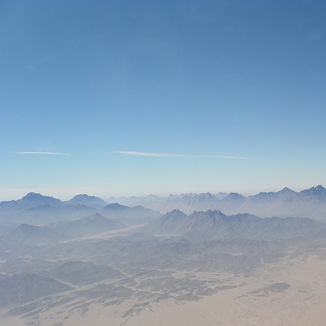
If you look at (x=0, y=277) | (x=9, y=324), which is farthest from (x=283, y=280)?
(x=0, y=277)

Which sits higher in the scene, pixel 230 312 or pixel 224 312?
pixel 230 312

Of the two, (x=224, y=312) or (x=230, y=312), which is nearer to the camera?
(x=230, y=312)

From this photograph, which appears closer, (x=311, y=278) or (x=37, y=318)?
(x=37, y=318)

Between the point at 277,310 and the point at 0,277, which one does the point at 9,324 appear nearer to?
the point at 0,277

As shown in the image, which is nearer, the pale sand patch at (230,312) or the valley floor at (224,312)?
the pale sand patch at (230,312)

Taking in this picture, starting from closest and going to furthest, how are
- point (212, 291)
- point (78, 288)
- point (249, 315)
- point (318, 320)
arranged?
point (318, 320)
point (249, 315)
point (212, 291)
point (78, 288)

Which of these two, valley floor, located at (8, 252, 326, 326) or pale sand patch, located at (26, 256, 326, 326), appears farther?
valley floor, located at (8, 252, 326, 326)

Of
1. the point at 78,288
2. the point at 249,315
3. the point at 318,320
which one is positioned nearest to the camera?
the point at 318,320
